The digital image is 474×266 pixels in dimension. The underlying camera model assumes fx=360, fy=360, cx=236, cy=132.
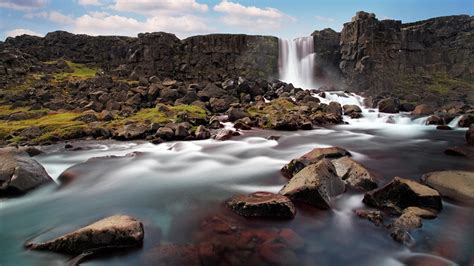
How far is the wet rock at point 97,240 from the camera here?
28.2 feet

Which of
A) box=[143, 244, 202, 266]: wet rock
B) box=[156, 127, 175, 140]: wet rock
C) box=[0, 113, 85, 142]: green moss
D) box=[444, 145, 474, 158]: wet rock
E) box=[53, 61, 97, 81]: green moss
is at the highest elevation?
box=[53, 61, 97, 81]: green moss

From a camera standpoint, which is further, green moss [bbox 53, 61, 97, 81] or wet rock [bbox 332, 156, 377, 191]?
green moss [bbox 53, 61, 97, 81]

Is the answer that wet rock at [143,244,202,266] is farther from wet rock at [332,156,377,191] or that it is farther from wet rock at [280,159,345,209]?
wet rock at [332,156,377,191]

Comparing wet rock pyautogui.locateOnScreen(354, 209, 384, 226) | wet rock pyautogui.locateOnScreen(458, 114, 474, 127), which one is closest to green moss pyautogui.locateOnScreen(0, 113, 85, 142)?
wet rock pyautogui.locateOnScreen(354, 209, 384, 226)

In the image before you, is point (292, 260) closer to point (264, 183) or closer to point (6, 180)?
point (264, 183)

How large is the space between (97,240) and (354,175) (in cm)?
885

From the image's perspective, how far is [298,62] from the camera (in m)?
56.8

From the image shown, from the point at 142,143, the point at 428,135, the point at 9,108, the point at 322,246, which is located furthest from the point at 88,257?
the point at 9,108

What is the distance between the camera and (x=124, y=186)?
14266 mm

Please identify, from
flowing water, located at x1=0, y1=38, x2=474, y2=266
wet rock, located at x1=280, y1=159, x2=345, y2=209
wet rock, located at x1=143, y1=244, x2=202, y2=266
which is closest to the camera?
wet rock, located at x1=143, y1=244, x2=202, y2=266

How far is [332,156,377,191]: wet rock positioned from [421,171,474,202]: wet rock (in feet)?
6.98

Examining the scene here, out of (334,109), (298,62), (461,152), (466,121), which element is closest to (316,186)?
(461,152)

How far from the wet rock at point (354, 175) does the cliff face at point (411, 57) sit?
38.6 metres

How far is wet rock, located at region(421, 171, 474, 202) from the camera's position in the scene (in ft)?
38.5
